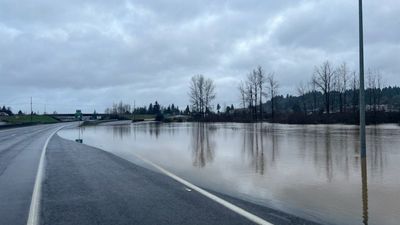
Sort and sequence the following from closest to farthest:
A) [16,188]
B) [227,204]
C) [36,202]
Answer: [227,204] → [36,202] → [16,188]

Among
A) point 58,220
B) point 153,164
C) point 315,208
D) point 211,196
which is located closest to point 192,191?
point 211,196

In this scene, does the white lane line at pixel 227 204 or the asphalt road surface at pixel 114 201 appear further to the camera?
the asphalt road surface at pixel 114 201

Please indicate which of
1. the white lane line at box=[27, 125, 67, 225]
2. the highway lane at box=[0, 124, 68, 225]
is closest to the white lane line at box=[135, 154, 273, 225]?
the white lane line at box=[27, 125, 67, 225]

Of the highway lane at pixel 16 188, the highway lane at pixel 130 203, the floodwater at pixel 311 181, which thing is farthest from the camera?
the floodwater at pixel 311 181

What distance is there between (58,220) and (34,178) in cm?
581

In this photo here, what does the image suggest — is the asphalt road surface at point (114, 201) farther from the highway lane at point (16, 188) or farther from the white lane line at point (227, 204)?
the white lane line at point (227, 204)

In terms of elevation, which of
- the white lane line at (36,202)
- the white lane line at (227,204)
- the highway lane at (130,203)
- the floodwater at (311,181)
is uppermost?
the white lane line at (36,202)

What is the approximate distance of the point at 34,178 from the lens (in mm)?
12734

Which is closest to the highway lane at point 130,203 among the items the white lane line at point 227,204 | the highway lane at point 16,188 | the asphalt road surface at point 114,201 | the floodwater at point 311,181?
the asphalt road surface at point 114,201

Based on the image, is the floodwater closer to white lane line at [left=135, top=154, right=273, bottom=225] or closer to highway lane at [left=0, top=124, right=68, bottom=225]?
white lane line at [left=135, top=154, right=273, bottom=225]

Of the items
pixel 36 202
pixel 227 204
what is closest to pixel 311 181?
pixel 227 204

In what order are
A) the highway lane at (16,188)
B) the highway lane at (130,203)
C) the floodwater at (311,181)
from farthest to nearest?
the floodwater at (311,181) → the highway lane at (16,188) → the highway lane at (130,203)

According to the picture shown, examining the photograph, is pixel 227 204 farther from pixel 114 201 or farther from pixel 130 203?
pixel 114 201

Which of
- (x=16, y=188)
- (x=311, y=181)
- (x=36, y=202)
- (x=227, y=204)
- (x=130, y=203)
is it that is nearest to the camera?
(x=227, y=204)
